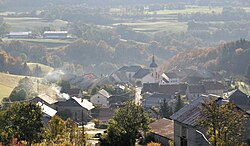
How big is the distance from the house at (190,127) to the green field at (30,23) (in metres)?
99.6

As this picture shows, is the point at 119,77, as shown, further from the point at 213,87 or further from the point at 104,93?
the point at 104,93

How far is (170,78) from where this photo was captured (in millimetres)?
69312

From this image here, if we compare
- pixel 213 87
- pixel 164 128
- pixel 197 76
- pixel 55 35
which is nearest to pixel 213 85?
pixel 213 87

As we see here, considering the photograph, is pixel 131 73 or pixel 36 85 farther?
pixel 131 73

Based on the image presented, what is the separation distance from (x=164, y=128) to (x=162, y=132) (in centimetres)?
89

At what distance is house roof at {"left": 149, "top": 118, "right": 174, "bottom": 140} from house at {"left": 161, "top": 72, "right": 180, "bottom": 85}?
119 ft

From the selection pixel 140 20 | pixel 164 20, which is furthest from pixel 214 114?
pixel 140 20

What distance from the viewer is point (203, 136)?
22.4 meters

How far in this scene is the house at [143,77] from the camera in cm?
7119

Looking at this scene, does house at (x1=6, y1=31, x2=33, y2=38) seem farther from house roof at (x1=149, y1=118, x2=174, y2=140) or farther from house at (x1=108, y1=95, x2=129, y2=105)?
house roof at (x1=149, y1=118, x2=174, y2=140)

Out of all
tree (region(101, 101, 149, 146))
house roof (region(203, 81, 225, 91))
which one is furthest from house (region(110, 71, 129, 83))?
tree (region(101, 101, 149, 146))

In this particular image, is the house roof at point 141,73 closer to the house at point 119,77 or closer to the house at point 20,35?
the house at point 119,77

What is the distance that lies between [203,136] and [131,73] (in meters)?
56.7

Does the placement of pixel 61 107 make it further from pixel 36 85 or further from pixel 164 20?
pixel 164 20
